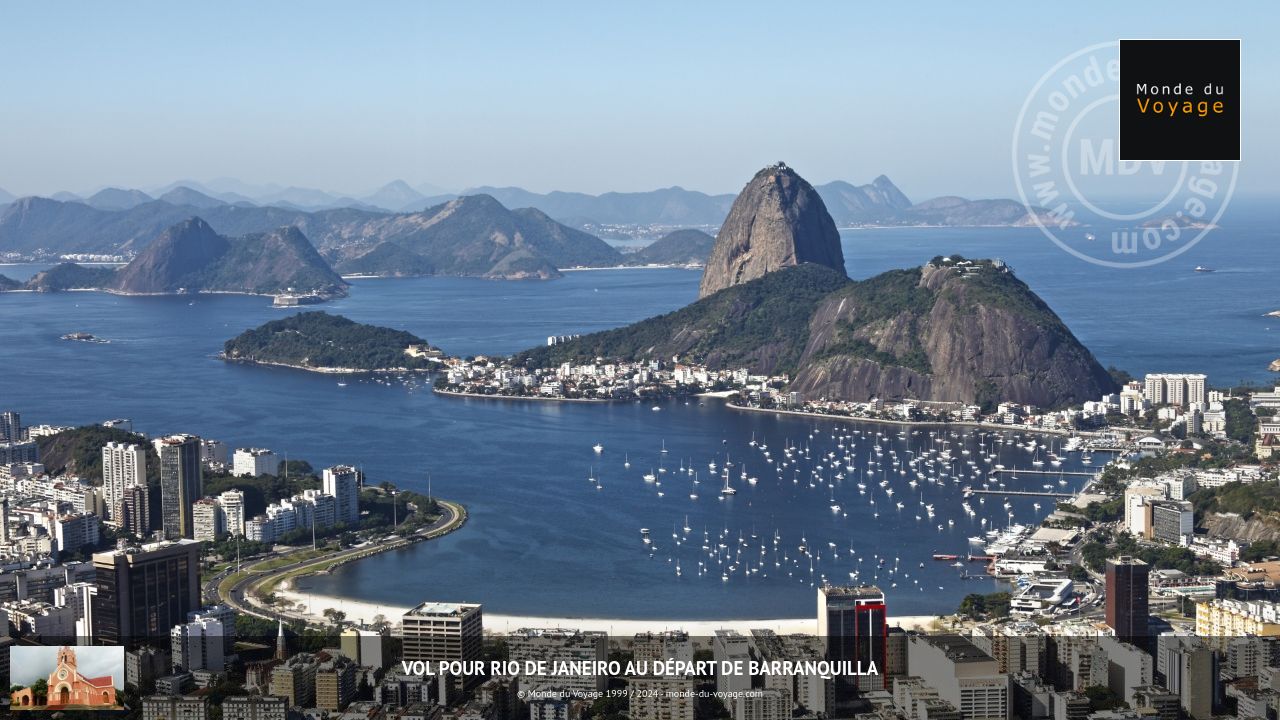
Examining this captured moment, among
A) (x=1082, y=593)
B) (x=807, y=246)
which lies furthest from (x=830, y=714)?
(x=807, y=246)

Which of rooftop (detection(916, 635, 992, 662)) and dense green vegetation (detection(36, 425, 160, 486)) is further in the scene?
dense green vegetation (detection(36, 425, 160, 486))

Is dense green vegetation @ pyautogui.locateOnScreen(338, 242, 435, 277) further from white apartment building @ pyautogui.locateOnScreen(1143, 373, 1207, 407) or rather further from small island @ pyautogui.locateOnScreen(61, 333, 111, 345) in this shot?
white apartment building @ pyautogui.locateOnScreen(1143, 373, 1207, 407)

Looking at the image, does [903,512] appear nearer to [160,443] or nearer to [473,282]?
[160,443]

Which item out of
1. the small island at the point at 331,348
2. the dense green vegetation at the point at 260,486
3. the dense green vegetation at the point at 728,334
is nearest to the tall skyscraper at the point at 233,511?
the dense green vegetation at the point at 260,486

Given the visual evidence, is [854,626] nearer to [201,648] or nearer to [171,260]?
[201,648]

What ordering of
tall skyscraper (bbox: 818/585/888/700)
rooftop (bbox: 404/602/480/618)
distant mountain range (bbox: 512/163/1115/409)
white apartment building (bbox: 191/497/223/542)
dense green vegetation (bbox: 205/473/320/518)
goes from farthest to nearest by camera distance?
distant mountain range (bbox: 512/163/1115/409) < dense green vegetation (bbox: 205/473/320/518) < white apartment building (bbox: 191/497/223/542) < rooftop (bbox: 404/602/480/618) < tall skyscraper (bbox: 818/585/888/700)

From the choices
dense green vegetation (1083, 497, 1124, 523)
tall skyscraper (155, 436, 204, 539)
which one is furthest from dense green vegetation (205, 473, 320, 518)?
dense green vegetation (1083, 497, 1124, 523)

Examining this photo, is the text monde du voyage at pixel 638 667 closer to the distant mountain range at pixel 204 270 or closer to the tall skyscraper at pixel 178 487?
the tall skyscraper at pixel 178 487
